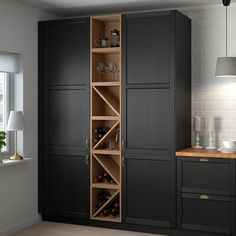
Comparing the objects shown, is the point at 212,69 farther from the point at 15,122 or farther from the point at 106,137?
the point at 15,122

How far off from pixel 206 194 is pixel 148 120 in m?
1.01

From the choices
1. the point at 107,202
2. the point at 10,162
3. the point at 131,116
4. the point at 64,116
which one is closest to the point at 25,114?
the point at 64,116

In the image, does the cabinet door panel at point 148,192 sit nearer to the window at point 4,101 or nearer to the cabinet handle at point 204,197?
the cabinet handle at point 204,197

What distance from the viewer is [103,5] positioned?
5.54 meters

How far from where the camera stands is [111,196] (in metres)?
5.68

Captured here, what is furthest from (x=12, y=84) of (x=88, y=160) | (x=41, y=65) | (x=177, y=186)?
(x=177, y=186)

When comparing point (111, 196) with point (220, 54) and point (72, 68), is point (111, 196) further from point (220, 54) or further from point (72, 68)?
point (220, 54)

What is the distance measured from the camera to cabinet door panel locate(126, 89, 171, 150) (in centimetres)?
518

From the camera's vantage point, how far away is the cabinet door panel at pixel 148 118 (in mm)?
5176

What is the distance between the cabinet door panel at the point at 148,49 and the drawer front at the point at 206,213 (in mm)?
1315

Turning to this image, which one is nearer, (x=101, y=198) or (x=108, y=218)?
(x=108, y=218)

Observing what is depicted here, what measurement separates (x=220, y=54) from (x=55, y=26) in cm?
198

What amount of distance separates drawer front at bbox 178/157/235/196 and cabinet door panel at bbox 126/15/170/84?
0.94 m

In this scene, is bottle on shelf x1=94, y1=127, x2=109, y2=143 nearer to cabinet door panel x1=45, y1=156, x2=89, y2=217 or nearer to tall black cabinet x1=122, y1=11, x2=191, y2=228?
cabinet door panel x1=45, y1=156, x2=89, y2=217
